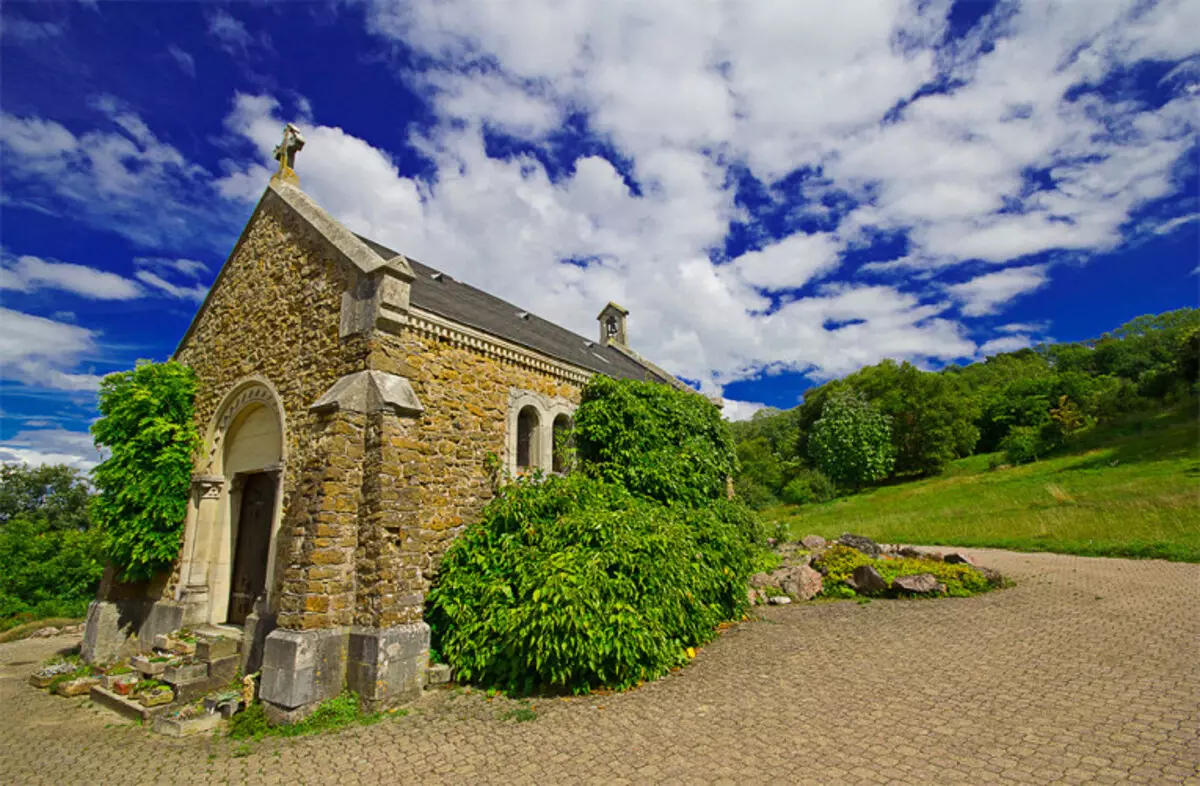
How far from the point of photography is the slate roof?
32.8 ft

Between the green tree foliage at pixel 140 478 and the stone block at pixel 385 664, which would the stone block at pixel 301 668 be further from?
the green tree foliage at pixel 140 478

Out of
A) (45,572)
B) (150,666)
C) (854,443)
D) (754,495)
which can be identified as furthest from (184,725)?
(854,443)

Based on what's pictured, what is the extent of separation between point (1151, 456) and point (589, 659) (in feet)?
109

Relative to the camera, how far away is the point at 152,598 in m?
10.9

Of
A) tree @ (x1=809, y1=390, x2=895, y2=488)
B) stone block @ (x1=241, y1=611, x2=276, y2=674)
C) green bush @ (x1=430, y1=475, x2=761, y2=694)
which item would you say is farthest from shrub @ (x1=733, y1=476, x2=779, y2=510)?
stone block @ (x1=241, y1=611, x2=276, y2=674)

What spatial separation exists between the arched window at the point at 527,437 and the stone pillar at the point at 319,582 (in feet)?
12.1

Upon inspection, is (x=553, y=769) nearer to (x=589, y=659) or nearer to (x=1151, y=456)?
(x=589, y=659)

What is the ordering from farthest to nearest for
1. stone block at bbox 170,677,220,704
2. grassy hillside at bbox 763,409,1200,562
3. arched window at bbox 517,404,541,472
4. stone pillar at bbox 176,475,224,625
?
1. grassy hillside at bbox 763,409,1200,562
2. arched window at bbox 517,404,541,472
3. stone pillar at bbox 176,475,224,625
4. stone block at bbox 170,677,220,704

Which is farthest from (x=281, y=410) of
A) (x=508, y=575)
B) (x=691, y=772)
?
(x=691, y=772)

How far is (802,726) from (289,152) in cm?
1315

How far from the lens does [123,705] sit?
25.4 ft

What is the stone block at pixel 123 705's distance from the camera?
24.2 ft

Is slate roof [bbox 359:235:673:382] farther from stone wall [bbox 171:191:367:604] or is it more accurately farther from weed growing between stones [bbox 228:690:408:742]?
weed growing between stones [bbox 228:690:408:742]

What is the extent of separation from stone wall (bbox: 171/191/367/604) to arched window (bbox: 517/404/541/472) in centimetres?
361
